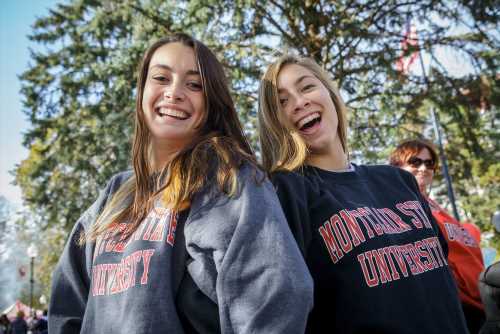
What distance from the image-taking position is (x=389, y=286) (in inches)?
63.2

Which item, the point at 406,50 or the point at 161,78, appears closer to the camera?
the point at 161,78

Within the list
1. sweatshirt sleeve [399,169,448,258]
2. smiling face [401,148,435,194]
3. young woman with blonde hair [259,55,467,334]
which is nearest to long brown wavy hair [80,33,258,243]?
young woman with blonde hair [259,55,467,334]

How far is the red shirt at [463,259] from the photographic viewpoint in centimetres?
263

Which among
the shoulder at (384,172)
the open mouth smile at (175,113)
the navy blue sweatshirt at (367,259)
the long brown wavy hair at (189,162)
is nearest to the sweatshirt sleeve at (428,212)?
the shoulder at (384,172)

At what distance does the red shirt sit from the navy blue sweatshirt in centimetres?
93

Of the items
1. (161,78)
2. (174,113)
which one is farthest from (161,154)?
(161,78)

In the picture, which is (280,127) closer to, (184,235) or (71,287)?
(184,235)

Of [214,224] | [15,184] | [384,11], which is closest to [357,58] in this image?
[384,11]

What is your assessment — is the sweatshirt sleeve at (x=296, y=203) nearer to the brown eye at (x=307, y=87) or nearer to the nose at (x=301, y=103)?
the nose at (x=301, y=103)

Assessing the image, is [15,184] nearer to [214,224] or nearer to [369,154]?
[369,154]

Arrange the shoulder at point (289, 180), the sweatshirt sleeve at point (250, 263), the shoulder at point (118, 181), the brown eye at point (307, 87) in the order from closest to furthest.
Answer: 1. the sweatshirt sleeve at point (250, 263)
2. the shoulder at point (289, 180)
3. the shoulder at point (118, 181)
4. the brown eye at point (307, 87)

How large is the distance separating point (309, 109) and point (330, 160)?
27 centimetres

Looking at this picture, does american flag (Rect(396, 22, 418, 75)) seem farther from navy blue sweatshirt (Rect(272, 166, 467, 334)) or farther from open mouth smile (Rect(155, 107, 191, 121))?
open mouth smile (Rect(155, 107, 191, 121))

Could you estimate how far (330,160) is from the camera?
2166mm
